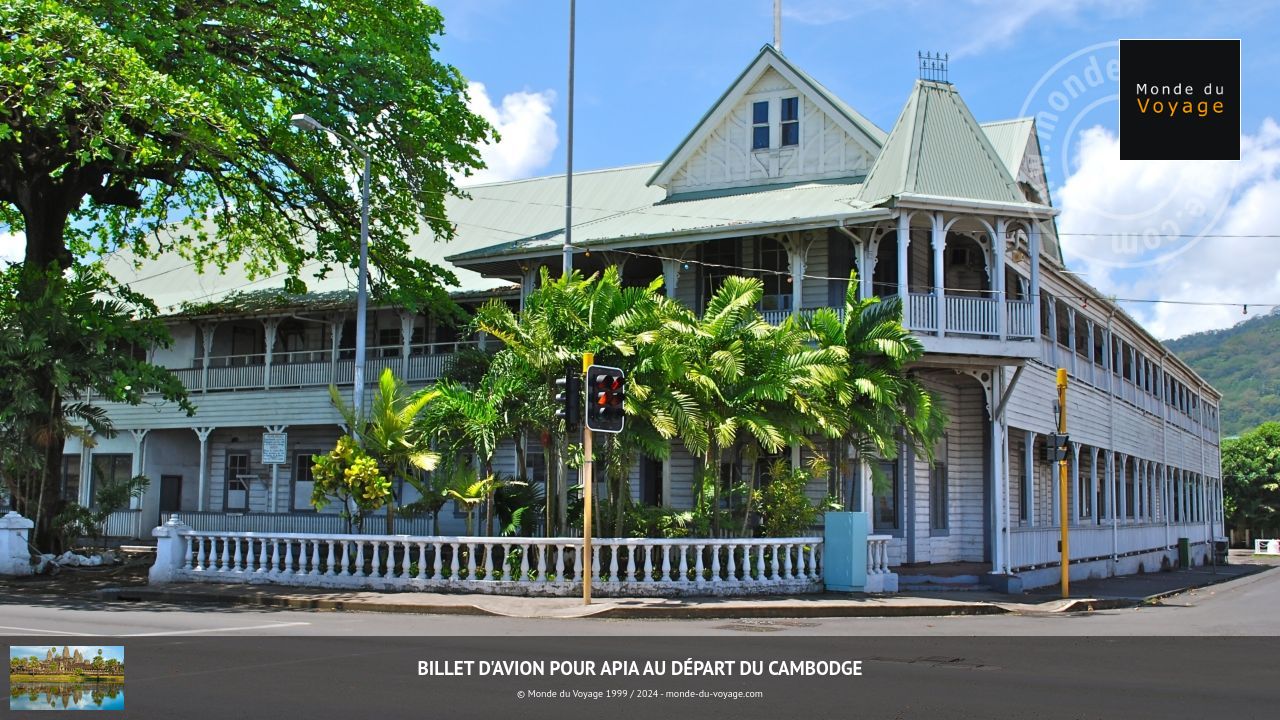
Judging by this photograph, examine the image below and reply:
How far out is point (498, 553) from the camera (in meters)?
20.1

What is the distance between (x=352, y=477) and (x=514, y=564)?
324cm

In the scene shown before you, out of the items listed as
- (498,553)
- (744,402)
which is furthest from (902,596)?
(498,553)

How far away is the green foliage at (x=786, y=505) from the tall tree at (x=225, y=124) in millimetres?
9977

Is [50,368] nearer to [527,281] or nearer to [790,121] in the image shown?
[527,281]

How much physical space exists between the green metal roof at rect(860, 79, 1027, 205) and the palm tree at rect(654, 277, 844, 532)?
3.98 meters

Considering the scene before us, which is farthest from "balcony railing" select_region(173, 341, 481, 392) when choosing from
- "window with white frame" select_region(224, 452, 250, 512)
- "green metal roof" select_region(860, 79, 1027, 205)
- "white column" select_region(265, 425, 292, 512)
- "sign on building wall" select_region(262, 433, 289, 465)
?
"green metal roof" select_region(860, 79, 1027, 205)

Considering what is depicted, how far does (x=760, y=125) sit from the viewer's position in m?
27.3

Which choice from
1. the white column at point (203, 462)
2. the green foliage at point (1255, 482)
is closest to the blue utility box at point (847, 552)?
the white column at point (203, 462)

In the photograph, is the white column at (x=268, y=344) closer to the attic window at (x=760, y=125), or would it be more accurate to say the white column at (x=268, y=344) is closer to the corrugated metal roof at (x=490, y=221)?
the corrugated metal roof at (x=490, y=221)

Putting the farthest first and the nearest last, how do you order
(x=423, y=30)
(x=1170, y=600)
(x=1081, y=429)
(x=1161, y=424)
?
(x=1161, y=424) → (x=1081, y=429) → (x=423, y=30) → (x=1170, y=600)

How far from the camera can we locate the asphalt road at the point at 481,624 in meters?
14.3
